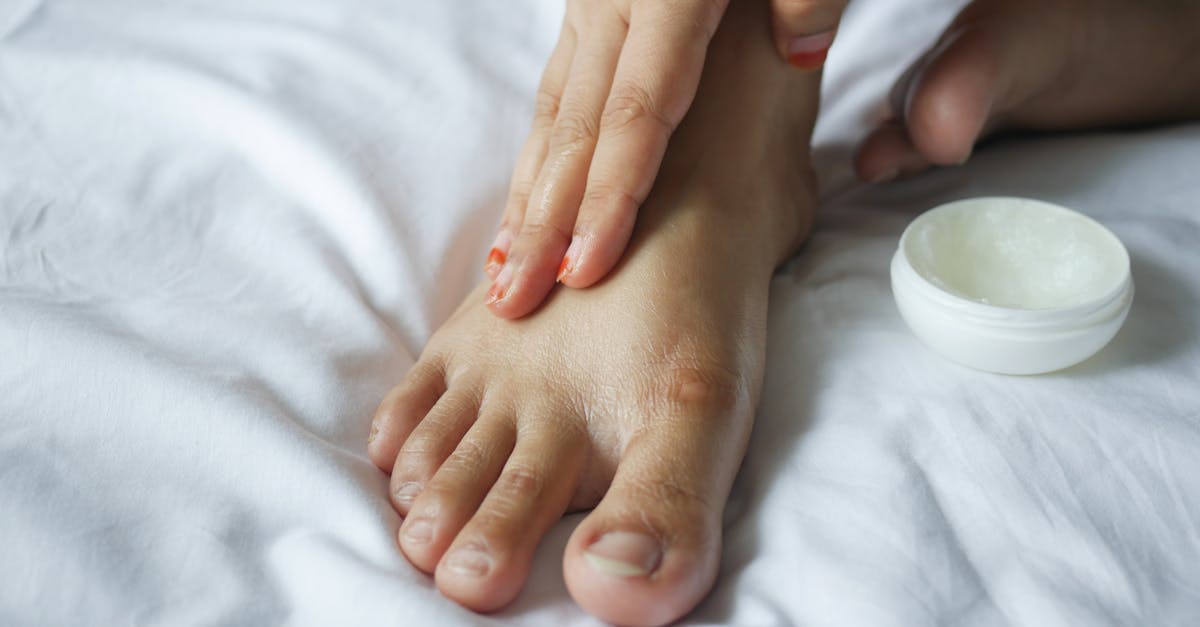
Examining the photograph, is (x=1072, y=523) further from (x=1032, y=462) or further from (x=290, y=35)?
(x=290, y=35)

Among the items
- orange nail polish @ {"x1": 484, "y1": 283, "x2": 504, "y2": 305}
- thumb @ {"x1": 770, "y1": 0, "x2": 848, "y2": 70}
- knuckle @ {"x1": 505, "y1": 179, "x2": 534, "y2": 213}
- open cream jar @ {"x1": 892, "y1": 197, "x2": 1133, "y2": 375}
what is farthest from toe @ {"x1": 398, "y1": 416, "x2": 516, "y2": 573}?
thumb @ {"x1": 770, "y1": 0, "x2": 848, "y2": 70}

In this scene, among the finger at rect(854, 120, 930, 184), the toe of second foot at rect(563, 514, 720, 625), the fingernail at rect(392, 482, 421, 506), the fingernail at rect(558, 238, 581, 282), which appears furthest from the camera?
the finger at rect(854, 120, 930, 184)

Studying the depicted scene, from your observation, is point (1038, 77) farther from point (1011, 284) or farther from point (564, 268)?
point (564, 268)

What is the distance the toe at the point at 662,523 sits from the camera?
56cm

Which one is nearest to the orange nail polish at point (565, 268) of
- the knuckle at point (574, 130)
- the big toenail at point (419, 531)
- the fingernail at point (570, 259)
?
the fingernail at point (570, 259)

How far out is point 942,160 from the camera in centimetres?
95

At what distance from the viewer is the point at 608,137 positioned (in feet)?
2.58

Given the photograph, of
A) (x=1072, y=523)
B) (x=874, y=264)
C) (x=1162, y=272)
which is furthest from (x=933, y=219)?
(x=1072, y=523)

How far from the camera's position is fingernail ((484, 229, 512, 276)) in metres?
0.81

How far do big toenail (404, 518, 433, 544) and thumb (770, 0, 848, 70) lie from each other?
0.54 meters

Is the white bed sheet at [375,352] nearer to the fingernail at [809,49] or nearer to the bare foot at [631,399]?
the bare foot at [631,399]

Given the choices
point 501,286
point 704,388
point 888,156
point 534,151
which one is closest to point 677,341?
point 704,388

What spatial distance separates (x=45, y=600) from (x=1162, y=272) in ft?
2.76

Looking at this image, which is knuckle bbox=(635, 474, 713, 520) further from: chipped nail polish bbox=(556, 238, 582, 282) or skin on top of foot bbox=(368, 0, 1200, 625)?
chipped nail polish bbox=(556, 238, 582, 282)
